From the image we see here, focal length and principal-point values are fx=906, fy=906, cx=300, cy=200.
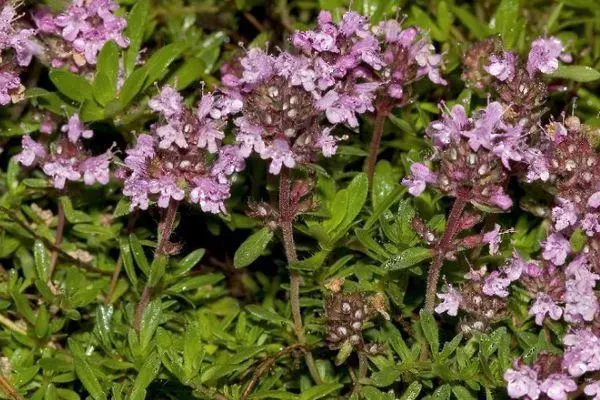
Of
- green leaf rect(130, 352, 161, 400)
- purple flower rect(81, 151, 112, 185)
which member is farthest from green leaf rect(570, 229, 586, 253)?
purple flower rect(81, 151, 112, 185)

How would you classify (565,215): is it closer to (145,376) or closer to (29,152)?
(145,376)

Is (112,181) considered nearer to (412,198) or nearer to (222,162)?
→ (222,162)

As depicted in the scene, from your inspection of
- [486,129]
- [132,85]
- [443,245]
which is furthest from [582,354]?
[132,85]

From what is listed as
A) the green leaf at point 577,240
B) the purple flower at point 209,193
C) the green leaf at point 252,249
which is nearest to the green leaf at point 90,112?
the purple flower at point 209,193

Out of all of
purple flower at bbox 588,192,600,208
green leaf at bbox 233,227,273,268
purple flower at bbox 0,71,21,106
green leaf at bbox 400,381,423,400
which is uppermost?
purple flower at bbox 0,71,21,106

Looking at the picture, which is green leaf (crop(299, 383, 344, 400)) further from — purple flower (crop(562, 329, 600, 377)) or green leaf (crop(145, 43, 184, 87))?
green leaf (crop(145, 43, 184, 87))
